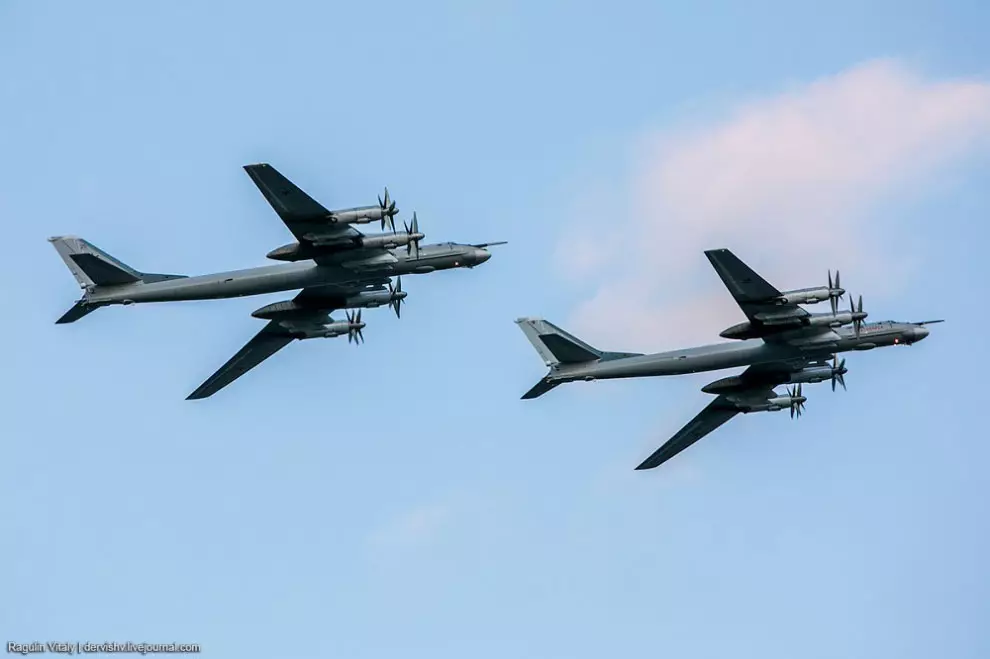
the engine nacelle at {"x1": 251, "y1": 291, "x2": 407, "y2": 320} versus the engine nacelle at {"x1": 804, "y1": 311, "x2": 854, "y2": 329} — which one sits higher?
the engine nacelle at {"x1": 251, "y1": 291, "x2": 407, "y2": 320}

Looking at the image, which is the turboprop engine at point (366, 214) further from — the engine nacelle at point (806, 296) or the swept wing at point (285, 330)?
the engine nacelle at point (806, 296)

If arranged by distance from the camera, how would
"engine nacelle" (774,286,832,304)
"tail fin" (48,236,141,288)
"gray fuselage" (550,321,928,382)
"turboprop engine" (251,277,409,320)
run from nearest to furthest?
"engine nacelle" (774,286,832,304)
"gray fuselage" (550,321,928,382)
"tail fin" (48,236,141,288)
"turboprop engine" (251,277,409,320)

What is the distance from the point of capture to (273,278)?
3703 inches

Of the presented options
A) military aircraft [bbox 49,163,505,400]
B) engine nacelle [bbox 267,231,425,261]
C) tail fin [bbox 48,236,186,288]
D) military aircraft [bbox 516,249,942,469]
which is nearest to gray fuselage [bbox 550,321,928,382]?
military aircraft [bbox 516,249,942,469]

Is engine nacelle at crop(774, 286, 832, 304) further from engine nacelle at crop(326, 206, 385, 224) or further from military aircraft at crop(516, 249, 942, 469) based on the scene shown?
engine nacelle at crop(326, 206, 385, 224)

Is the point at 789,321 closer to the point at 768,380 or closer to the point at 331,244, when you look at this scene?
the point at 768,380

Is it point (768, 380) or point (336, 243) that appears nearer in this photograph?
point (336, 243)

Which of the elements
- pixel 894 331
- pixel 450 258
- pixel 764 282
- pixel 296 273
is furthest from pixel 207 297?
pixel 894 331

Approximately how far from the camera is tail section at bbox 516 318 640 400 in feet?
317

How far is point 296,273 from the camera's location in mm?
94438

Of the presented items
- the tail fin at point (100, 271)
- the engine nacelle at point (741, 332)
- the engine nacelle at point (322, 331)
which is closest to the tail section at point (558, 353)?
the engine nacelle at point (741, 332)

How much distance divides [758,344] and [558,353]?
34.5ft

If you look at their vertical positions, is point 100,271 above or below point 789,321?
above

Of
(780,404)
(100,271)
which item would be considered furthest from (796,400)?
(100,271)
